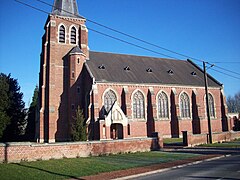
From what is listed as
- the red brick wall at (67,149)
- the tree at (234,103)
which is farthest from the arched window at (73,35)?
the tree at (234,103)

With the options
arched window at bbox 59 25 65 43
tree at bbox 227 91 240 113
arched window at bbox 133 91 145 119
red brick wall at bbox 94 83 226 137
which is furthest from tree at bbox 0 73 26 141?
tree at bbox 227 91 240 113

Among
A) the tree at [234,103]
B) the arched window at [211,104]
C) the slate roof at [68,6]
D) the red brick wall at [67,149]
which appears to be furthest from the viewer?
the tree at [234,103]

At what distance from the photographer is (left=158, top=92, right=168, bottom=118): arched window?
37375 millimetres

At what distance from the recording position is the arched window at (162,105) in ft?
→ 123

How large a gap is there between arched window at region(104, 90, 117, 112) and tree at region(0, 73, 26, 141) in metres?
14.3

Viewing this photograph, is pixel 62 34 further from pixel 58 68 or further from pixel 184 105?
pixel 184 105

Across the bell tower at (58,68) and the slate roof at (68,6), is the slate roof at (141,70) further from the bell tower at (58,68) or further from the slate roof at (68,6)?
the slate roof at (68,6)

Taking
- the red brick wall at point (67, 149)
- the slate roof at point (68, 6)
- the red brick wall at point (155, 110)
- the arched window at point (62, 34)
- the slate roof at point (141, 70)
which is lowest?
the red brick wall at point (67, 149)

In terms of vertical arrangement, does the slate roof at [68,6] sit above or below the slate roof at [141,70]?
above

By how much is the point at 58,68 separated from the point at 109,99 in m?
9.30

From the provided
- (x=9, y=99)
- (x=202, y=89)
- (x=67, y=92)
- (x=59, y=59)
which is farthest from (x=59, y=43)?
(x=202, y=89)

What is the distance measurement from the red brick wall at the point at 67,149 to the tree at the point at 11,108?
1935 cm

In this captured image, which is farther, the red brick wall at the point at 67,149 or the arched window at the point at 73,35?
the arched window at the point at 73,35

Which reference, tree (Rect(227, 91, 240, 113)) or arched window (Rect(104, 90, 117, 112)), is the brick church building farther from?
tree (Rect(227, 91, 240, 113))
